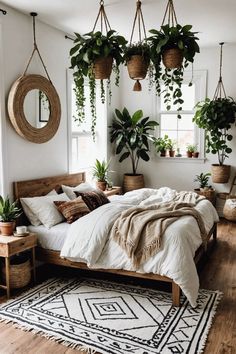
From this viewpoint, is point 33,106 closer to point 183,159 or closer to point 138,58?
point 138,58

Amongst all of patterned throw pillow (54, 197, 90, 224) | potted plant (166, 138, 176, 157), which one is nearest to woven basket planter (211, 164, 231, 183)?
potted plant (166, 138, 176, 157)

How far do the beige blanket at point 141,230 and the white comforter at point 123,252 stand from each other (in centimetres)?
5

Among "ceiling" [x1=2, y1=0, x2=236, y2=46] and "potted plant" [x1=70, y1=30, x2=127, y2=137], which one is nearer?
"potted plant" [x1=70, y1=30, x2=127, y2=137]

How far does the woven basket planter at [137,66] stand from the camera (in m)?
3.14

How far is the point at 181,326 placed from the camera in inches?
110

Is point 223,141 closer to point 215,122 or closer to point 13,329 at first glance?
point 215,122

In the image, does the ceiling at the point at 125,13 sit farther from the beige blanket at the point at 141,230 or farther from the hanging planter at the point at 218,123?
the beige blanket at the point at 141,230

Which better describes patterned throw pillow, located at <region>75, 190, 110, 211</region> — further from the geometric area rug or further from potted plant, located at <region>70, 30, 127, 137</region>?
potted plant, located at <region>70, 30, 127, 137</region>

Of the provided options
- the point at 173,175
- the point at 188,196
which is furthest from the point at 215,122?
the point at 188,196

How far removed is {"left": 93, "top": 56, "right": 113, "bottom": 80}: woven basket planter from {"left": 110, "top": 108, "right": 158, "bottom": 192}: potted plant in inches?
120

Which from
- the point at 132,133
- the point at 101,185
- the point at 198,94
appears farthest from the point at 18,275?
the point at 198,94

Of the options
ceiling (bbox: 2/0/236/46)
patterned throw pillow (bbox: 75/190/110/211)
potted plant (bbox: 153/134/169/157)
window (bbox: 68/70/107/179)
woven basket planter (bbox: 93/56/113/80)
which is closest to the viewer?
woven basket planter (bbox: 93/56/113/80)

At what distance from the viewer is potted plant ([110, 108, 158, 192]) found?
246 inches

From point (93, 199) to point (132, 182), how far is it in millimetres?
2230
